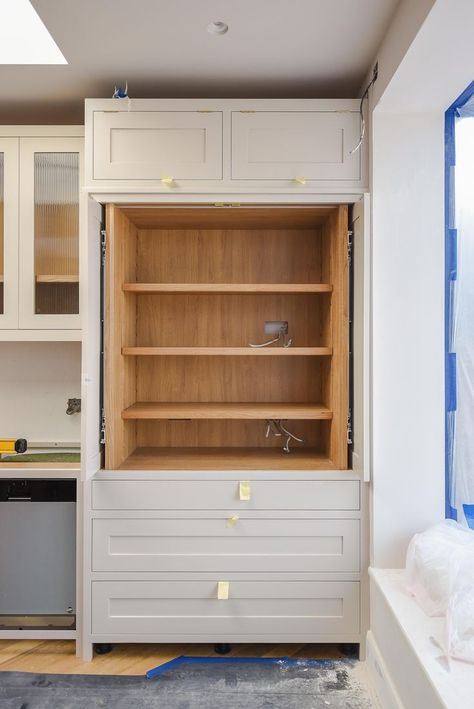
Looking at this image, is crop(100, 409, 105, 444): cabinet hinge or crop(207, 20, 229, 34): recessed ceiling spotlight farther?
crop(100, 409, 105, 444): cabinet hinge

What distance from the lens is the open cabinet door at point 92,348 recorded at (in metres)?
1.98

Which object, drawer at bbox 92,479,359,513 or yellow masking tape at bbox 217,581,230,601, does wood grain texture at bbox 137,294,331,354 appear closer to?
drawer at bbox 92,479,359,513

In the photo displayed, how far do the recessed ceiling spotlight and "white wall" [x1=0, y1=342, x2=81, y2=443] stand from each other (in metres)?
1.66

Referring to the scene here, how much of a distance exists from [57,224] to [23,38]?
77 centimetres

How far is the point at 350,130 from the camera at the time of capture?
2068 millimetres

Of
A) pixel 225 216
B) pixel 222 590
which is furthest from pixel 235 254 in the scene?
pixel 222 590

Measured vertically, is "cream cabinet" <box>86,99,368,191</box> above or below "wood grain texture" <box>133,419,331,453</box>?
above

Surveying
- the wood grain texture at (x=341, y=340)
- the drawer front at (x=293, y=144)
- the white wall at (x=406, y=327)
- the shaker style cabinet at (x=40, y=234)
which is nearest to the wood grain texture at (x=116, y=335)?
the shaker style cabinet at (x=40, y=234)

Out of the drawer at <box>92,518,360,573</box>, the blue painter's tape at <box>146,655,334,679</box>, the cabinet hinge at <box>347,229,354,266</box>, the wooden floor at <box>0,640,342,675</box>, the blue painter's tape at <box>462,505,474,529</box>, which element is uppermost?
the cabinet hinge at <box>347,229,354,266</box>

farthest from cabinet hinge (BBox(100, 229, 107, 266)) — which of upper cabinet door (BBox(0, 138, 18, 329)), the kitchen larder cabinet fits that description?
upper cabinet door (BBox(0, 138, 18, 329))

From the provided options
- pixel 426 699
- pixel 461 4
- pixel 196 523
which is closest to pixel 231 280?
pixel 196 523

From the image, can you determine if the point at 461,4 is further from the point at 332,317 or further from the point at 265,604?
the point at 265,604

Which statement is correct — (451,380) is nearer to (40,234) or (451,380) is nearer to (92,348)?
(92,348)

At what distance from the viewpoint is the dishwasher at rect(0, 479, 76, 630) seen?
2.16 m
